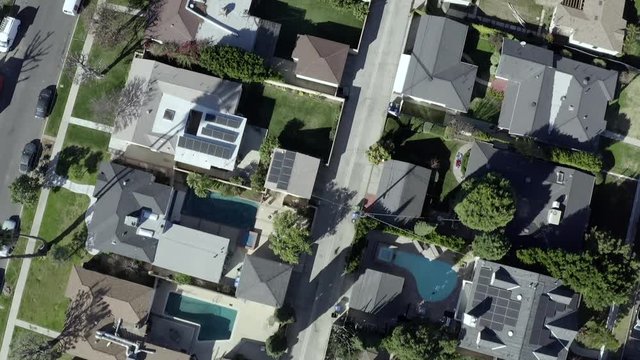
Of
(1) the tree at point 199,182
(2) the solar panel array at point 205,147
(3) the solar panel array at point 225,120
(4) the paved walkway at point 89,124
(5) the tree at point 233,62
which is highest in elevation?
(5) the tree at point 233,62

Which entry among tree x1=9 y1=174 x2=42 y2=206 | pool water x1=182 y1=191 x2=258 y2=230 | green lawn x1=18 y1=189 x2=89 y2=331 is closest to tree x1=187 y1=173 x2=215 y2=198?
pool water x1=182 y1=191 x2=258 y2=230

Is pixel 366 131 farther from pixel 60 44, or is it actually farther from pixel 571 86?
pixel 60 44

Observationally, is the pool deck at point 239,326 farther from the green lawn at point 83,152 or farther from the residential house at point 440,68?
the residential house at point 440,68

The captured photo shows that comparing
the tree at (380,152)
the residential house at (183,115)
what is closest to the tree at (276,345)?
the residential house at (183,115)

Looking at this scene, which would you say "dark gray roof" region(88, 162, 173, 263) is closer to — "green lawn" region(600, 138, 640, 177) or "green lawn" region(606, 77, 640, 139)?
"green lawn" region(600, 138, 640, 177)

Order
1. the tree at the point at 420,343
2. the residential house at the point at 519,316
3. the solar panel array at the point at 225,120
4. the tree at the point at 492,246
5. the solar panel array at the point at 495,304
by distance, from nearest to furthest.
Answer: the tree at the point at 420,343, the tree at the point at 492,246, the residential house at the point at 519,316, the solar panel array at the point at 495,304, the solar panel array at the point at 225,120
